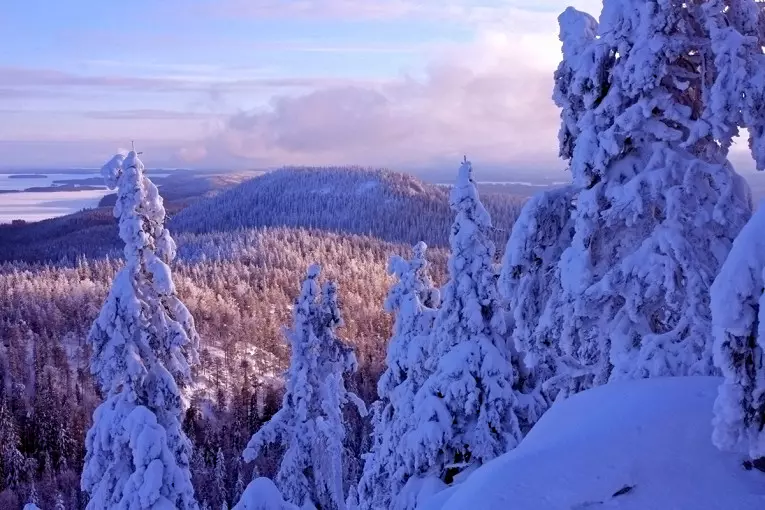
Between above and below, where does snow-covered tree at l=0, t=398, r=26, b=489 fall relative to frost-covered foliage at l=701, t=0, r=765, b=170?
below

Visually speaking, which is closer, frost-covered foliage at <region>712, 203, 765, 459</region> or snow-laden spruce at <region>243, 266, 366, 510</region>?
frost-covered foliage at <region>712, 203, 765, 459</region>

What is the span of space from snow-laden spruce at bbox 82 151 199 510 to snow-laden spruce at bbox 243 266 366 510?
5.95 meters

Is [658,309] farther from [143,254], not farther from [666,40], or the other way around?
[143,254]

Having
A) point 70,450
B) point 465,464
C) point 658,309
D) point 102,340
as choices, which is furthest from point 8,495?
point 658,309

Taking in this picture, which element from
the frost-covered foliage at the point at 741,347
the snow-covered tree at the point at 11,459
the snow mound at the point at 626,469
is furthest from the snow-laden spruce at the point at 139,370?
the snow-covered tree at the point at 11,459

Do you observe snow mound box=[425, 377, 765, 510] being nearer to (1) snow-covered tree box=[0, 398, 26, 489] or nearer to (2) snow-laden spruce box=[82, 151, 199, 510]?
(2) snow-laden spruce box=[82, 151, 199, 510]

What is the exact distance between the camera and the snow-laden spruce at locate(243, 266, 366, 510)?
22.1m

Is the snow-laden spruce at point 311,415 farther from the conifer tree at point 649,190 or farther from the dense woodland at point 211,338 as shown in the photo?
the dense woodland at point 211,338

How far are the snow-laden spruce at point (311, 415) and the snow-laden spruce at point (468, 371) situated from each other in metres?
8.06

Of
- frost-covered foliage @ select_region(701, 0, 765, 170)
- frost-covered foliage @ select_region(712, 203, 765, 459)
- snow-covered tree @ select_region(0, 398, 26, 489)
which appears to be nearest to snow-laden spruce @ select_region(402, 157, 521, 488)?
frost-covered foliage @ select_region(701, 0, 765, 170)

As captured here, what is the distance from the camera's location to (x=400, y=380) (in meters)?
19.2

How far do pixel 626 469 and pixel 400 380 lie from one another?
44.9 ft

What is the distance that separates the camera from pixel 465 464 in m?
13.9

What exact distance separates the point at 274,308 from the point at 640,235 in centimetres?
12773
